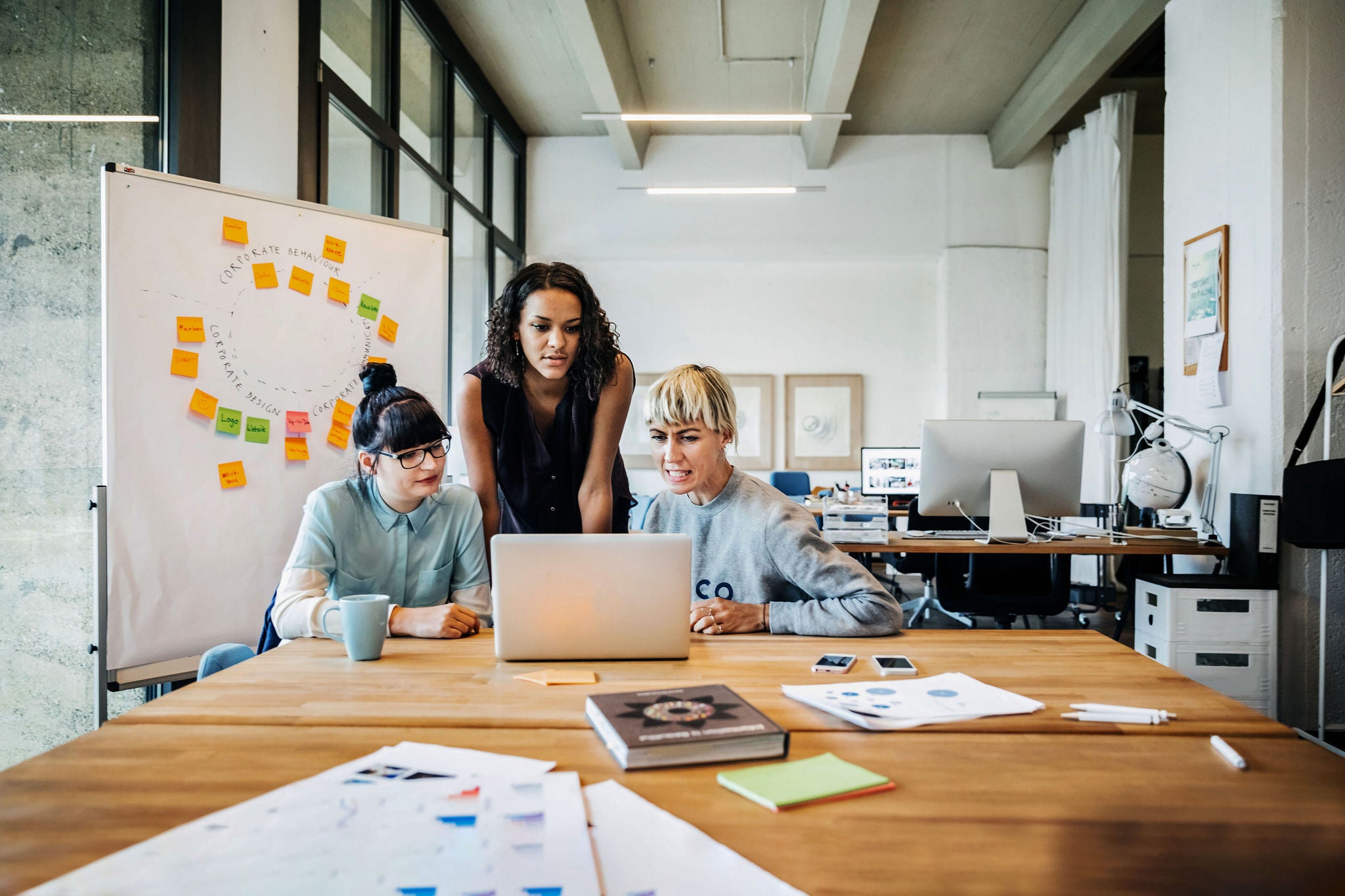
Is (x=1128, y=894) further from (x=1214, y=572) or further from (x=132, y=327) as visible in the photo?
(x=1214, y=572)

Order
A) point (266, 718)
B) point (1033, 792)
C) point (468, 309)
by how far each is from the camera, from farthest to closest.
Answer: point (468, 309) → point (266, 718) → point (1033, 792)

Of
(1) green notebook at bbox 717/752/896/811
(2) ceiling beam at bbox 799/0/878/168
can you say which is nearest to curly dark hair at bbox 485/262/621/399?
(1) green notebook at bbox 717/752/896/811

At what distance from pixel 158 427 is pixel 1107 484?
5.51 meters

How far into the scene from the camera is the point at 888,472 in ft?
18.1

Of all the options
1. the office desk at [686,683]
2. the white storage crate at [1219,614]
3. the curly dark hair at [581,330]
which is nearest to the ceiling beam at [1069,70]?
the white storage crate at [1219,614]

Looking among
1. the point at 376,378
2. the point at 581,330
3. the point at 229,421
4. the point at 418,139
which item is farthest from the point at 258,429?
the point at 418,139

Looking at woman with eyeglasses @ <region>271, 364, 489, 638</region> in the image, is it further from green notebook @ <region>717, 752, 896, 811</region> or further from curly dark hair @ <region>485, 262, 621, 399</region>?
green notebook @ <region>717, 752, 896, 811</region>

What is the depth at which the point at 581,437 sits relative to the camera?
2195 mm

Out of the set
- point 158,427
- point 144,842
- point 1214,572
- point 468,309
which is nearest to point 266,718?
point 144,842

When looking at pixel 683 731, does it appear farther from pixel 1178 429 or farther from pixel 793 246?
pixel 793 246

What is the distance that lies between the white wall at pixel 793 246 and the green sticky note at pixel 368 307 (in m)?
4.13

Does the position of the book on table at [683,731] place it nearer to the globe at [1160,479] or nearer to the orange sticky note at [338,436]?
the orange sticky note at [338,436]

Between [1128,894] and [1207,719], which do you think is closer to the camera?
[1128,894]

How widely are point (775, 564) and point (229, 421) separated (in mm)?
1601
